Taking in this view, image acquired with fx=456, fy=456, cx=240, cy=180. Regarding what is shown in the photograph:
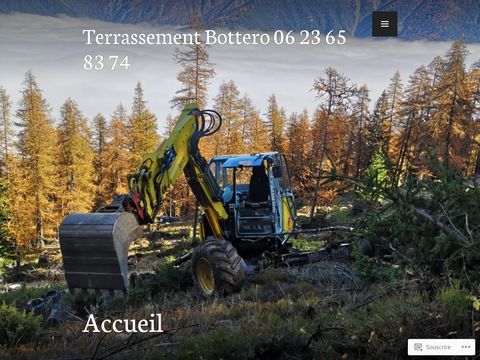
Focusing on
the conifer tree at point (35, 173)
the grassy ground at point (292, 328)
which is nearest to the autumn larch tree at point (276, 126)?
the conifer tree at point (35, 173)

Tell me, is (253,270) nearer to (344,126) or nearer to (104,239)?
(104,239)

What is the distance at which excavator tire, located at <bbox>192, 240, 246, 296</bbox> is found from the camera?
22.6 ft

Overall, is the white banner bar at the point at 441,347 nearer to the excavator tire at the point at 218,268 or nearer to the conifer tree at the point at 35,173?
the excavator tire at the point at 218,268

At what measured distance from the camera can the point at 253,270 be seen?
8484mm

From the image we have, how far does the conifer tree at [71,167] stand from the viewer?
25.3m

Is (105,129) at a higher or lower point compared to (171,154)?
higher

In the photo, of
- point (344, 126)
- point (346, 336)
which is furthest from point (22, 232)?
point (346, 336)

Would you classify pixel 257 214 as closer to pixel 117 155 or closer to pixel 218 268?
pixel 218 268

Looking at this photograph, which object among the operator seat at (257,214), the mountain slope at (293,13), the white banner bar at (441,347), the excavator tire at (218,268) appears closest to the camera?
the white banner bar at (441,347)

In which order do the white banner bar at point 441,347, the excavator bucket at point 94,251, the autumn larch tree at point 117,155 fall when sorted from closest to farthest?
the white banner bar at point 441,347, the excavator bucket at point 94,251, the autumn larch tree at point 117,155

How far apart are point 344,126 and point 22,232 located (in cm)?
1804

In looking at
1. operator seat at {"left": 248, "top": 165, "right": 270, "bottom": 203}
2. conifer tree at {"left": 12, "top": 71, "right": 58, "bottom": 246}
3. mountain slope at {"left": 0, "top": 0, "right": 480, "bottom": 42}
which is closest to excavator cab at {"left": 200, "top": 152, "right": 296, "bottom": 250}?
operator seat at {"left": 248, "top": 165, "right": 270, "bottom": 203}

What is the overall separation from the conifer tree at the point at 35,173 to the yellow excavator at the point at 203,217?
48.0ft

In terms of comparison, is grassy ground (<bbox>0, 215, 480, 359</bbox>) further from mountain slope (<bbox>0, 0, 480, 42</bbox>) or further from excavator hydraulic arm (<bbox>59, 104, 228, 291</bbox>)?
mountain slope (<bbox>0, 0, 480, 42</bbox>)
